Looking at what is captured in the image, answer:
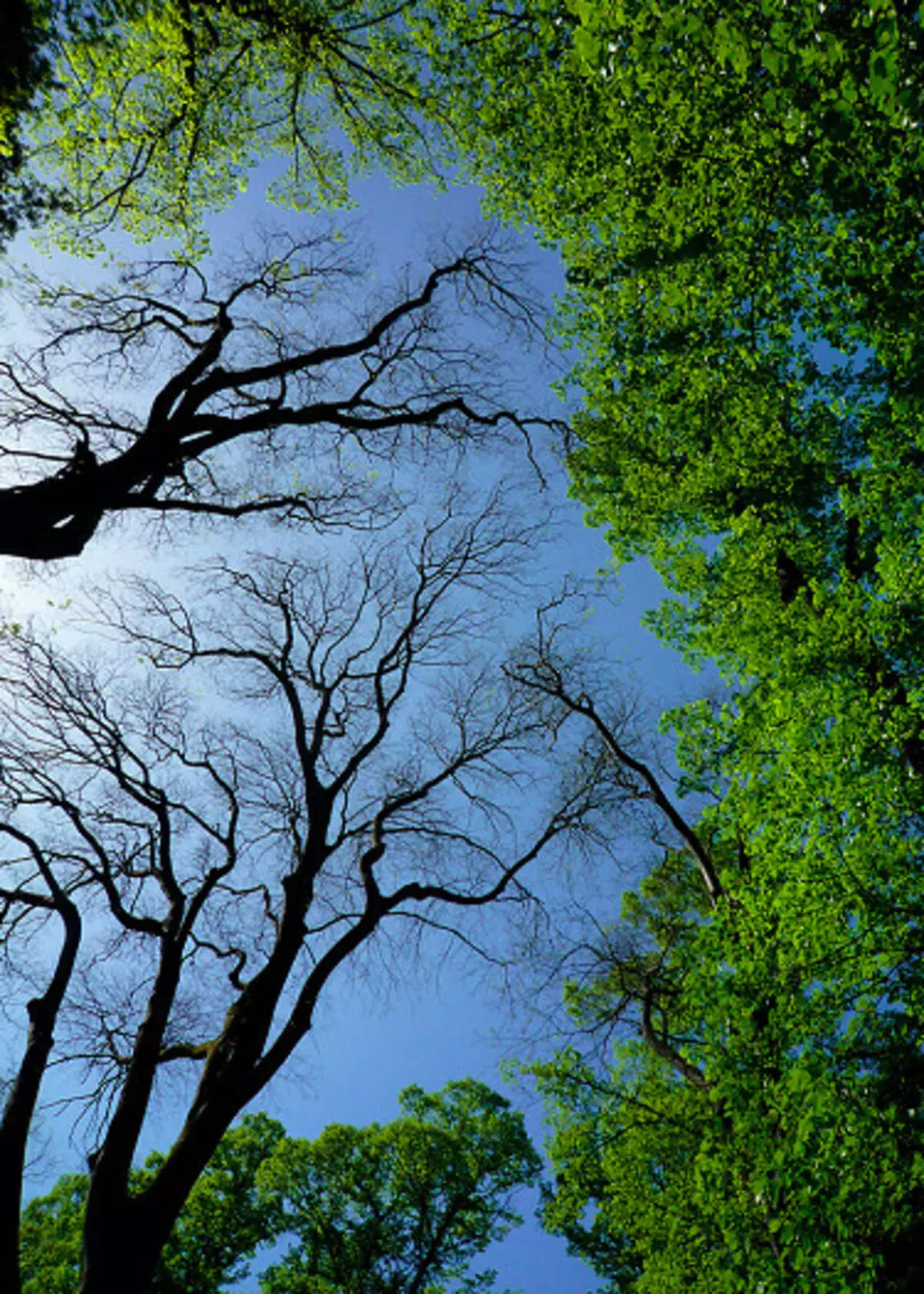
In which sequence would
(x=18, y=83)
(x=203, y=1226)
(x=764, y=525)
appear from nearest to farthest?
(x=18, y=83), (x=764, y=525), (x=203, y=1226)

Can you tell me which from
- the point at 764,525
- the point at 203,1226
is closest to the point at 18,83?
the point at 764,525

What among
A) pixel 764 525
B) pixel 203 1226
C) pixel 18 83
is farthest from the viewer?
pixel 203 1226

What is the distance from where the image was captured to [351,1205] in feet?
58.4

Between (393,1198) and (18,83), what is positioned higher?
(18,83)

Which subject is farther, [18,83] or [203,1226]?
[203,1226]

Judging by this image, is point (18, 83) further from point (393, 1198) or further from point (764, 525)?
point (393, 1198)

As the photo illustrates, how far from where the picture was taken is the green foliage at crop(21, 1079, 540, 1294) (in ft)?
55.5

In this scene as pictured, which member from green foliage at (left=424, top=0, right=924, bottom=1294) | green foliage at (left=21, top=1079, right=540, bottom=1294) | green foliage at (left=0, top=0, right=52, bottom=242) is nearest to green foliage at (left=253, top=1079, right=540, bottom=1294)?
green foliage at (left=21, top=1079, right=540, bottom=1294)

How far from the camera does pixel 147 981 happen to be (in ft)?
30.4

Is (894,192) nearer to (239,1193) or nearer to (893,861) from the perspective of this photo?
(893,861)

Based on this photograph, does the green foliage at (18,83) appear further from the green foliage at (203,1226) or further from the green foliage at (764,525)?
the green foliage at (203,1226)

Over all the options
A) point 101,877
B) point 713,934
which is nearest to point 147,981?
point 101,877

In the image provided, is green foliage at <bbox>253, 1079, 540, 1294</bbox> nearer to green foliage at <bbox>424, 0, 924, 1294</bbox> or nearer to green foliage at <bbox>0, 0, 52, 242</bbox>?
green foliage at <bbox>424, 0, 924, 1294</bbox>

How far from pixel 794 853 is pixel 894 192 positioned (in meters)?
5.80
